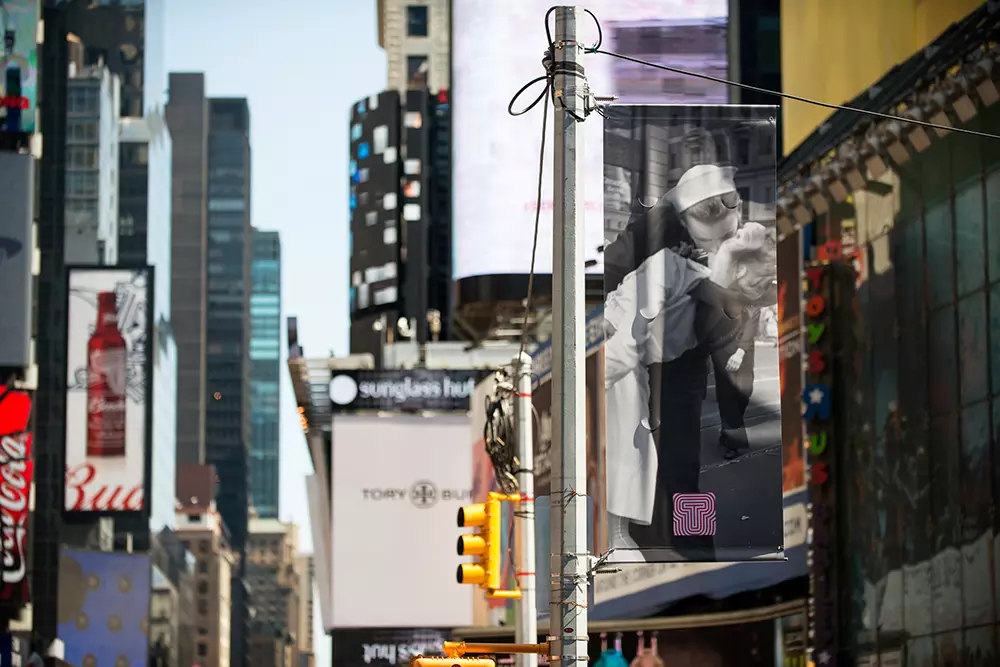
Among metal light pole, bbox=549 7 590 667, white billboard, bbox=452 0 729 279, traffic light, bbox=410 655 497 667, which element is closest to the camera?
metal light pole, bbox=549 7 590 667

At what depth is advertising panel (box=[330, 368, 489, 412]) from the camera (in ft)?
258

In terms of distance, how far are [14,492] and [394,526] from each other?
3475cm

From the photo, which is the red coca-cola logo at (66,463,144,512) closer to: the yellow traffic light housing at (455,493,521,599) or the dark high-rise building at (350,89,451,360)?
the dark high-rise building at (350,89,451,360)

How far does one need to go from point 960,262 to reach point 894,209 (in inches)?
135

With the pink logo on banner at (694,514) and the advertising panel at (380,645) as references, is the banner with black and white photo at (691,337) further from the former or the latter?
the advertising panel at (380,645)

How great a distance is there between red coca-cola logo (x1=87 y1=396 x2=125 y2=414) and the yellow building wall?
225ft

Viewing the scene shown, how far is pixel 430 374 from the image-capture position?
7944 cm

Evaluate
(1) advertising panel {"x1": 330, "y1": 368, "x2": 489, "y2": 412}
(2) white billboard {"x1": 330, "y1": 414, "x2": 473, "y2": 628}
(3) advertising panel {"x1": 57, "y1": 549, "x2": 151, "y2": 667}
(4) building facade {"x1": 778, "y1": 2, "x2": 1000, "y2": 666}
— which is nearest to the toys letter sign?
(4) building facade {"x1": 778, "y1": 2, "x2": 1000, "y2": 666}

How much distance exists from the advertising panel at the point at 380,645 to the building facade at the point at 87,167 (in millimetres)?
65968

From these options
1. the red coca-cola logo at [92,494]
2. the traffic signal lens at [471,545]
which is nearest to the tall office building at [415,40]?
the red coca-cola logo at [92,494]

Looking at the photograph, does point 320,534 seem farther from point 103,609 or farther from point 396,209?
point 396,209

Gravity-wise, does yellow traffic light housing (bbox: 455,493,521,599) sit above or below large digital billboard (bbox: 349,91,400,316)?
below

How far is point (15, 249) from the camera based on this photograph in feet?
358

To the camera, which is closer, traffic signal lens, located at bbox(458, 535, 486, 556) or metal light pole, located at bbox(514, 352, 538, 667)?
traffic signal lens, located at bbox(458, 535, 486, 556)
